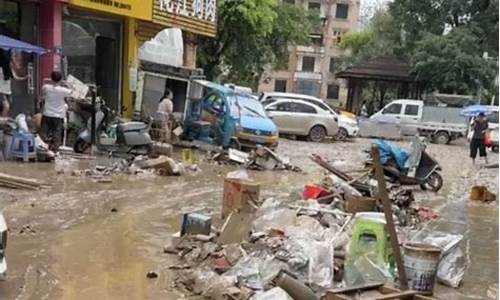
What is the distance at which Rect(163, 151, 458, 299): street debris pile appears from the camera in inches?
245

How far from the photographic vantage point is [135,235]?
328 inches

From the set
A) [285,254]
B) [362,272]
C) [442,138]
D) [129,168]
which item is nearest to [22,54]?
[129,168]

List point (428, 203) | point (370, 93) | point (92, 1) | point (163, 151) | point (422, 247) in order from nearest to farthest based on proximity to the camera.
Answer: point (422, 247) < point (428, 203) < point (163, 151) < point (92, 1) < point (370, 93)

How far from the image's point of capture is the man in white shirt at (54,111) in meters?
14.2

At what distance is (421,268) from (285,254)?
1262 millimetres

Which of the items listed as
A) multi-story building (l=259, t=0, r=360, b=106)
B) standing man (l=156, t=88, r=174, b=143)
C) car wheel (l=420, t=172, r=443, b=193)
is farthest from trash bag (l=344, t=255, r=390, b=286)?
multi-story building (l=259, t=0, r=360, b=106)

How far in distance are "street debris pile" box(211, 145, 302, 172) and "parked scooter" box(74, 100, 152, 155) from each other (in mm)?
1919

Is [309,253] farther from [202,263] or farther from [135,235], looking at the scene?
[135,235]

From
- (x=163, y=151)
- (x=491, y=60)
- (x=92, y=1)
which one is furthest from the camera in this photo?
(x=491, y=60)

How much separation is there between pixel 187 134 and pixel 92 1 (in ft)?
13.6

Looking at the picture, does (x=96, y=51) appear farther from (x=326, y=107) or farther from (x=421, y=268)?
(x=421, y=268)

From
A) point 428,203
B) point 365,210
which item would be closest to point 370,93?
point 428,203

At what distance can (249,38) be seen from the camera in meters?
32.2

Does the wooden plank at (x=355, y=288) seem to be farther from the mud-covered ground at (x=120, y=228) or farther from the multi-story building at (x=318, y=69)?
the multi-story building at (x=318, y=69)
